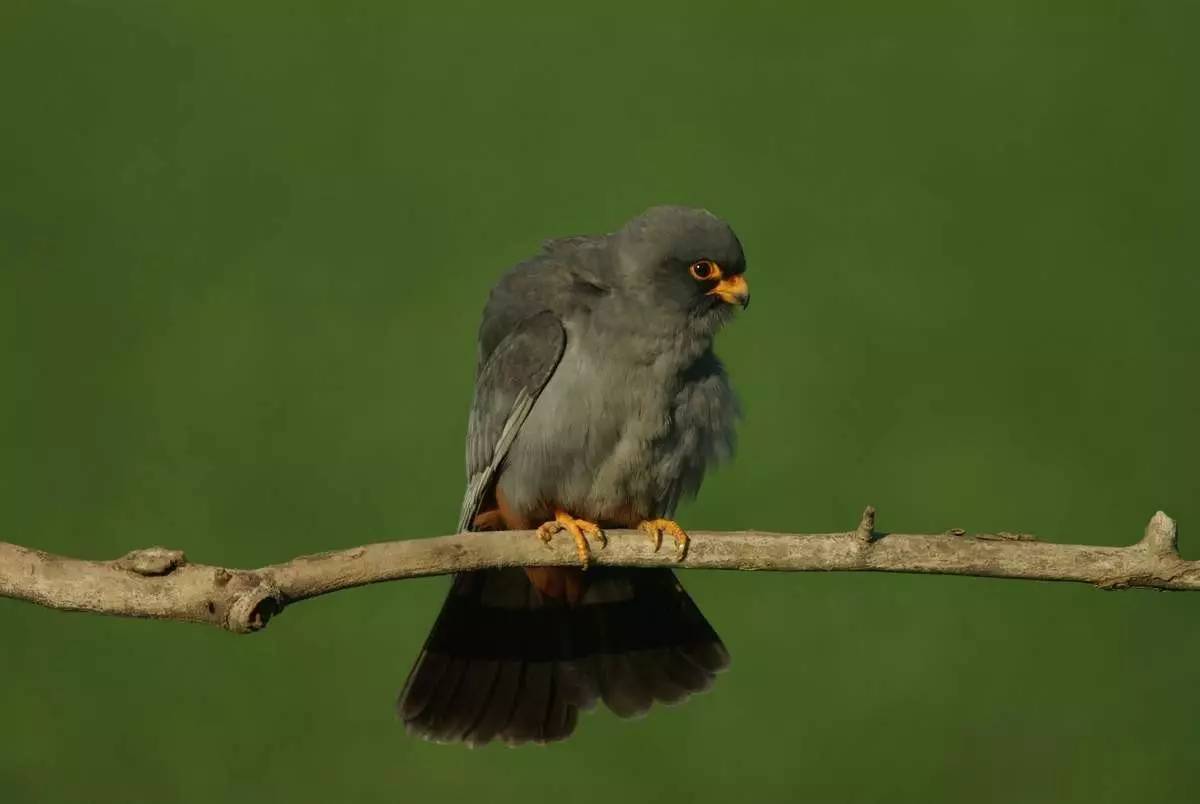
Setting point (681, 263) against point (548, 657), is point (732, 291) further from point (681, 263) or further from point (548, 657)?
point (548, 657)

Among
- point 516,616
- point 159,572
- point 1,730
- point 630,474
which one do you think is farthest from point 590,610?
point 1,730

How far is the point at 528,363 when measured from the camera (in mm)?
5008

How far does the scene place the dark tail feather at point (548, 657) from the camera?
207 inches

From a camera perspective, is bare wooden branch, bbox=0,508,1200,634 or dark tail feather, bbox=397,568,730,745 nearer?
bare wooden branch, bbox=0,508,1200,634

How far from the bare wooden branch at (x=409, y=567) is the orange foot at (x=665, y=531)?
0.22 metres

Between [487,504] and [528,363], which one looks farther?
[487,504]

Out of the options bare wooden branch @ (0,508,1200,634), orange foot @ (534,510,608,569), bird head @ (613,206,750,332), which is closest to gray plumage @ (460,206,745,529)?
bird head @ (613,206,750,332)

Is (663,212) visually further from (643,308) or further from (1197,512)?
(1197,512)

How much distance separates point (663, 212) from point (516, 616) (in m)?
1.38

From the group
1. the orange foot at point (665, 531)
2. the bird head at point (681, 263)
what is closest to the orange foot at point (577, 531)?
the orange foot at point (665, 531)

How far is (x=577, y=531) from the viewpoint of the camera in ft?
15.8

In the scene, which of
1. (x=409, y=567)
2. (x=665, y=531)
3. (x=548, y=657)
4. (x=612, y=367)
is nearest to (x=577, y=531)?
(x=665, y=531)

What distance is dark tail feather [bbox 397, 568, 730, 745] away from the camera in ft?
17.3

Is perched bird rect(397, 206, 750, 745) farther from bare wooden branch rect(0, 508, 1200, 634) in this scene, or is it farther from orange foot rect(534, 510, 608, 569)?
bare wooden branch rect(0, 508, 1200, 634)
